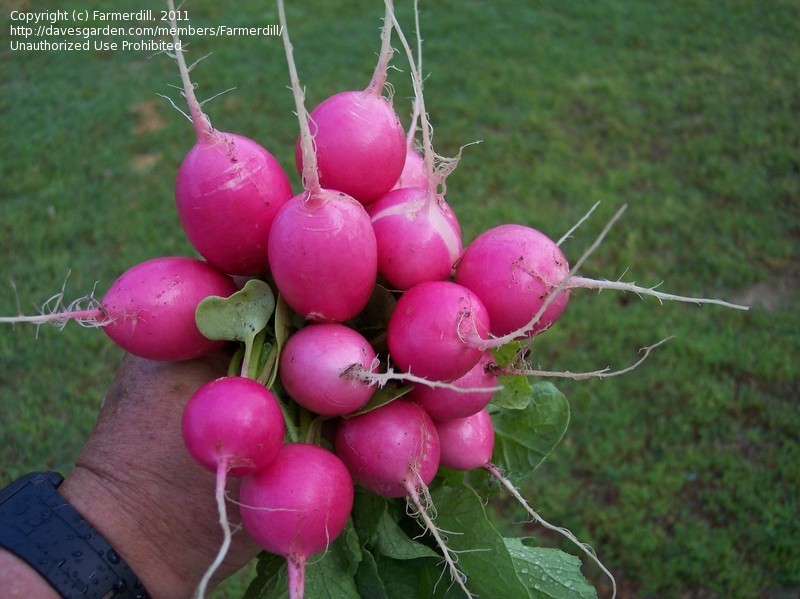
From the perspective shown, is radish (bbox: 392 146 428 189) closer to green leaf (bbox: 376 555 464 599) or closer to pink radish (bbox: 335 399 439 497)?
pink radish (bbox: 335 399 439 497)

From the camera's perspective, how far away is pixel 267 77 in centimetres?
564

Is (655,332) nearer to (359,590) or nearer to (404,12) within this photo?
(359,590)

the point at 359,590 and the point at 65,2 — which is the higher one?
the point at 65,2

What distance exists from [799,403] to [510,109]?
301 cm

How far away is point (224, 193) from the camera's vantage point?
1.25m

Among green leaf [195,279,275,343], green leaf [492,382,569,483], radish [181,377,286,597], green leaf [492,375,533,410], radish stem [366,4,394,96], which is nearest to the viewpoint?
radish [181,377,286,597]

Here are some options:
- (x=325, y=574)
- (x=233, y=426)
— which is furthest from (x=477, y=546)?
(x=233, y=426)

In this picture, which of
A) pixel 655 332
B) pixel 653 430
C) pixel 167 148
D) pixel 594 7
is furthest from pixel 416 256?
pixel 594 7

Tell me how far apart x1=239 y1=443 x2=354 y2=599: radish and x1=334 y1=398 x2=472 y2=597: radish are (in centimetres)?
9

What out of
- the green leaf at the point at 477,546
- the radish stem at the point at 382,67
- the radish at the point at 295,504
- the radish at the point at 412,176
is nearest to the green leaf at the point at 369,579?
the green leaf at the point at 477,546

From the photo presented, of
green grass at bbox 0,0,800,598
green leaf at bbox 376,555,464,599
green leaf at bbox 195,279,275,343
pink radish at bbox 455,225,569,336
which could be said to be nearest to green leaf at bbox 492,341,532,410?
pink radish at bbox 455,225,569,336

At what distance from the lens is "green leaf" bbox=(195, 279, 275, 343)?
1.24 meters

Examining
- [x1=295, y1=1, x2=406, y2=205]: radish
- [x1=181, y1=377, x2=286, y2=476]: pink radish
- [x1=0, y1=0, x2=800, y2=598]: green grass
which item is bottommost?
[x1=0, y1=0, x2=800, y2=598]: green grass

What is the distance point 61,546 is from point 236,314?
22.1 inches
